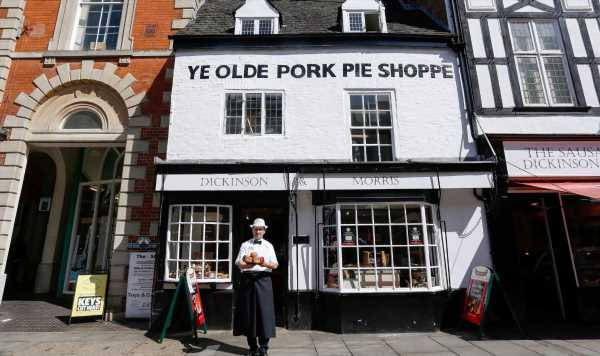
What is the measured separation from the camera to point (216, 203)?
7.48 m

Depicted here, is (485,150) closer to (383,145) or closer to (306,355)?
(383,145)

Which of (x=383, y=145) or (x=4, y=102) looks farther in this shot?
Answer: (x=4, y=102)

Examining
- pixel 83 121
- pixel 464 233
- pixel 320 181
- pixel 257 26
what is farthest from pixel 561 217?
pixel 83 121

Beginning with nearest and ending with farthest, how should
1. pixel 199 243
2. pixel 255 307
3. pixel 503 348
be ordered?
pixel 255 307, pixel 503 348, pixel 199 243

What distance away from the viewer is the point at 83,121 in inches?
378

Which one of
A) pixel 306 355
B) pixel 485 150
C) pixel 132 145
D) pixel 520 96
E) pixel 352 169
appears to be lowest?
pixel 306 355

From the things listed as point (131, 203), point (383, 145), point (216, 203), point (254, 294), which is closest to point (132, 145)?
point (131, 203)

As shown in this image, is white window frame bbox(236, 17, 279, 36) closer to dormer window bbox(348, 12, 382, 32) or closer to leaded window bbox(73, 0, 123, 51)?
dormer window bbox(348, 12, 382, 32)

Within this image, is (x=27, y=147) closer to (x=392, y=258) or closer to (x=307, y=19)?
(x=307, y=19)

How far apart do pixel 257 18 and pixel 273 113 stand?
121 inches

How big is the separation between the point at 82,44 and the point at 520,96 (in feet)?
42.3

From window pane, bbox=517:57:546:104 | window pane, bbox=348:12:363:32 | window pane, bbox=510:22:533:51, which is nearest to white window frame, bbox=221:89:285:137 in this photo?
window pane, bbox=348:12:363:32

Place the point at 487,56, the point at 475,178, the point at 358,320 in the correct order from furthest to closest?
the point at 487,56 < the point at 475,178 < the point at 358,320

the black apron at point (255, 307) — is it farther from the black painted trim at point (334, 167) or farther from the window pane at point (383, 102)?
the window pane at point (383, 102)
